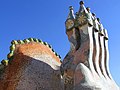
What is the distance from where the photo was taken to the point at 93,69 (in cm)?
819

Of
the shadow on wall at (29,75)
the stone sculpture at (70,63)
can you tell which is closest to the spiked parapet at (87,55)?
the stone sculpture at (70,63)

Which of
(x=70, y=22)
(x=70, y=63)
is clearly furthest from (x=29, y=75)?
(x=70, y=22)

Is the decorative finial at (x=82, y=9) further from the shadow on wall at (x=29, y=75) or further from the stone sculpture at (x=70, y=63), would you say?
the shadow on wall at (x=29, y=75)

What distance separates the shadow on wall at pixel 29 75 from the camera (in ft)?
27.7

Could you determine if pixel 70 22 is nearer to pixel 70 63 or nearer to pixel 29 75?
pixel 70 63

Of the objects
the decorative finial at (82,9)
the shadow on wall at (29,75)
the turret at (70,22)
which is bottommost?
the shadow on wall at (29,75)

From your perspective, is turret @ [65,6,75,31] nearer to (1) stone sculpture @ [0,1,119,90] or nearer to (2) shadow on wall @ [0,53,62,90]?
(1) stone sculpture @ [0,1,119,90]

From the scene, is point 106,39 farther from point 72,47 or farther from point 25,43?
point 25,43

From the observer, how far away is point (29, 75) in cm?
870

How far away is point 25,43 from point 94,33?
2.32 m

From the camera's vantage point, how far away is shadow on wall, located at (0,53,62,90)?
8437 mm

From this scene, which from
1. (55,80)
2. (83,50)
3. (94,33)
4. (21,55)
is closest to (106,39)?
(94,33)

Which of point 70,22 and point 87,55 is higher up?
point 70,22

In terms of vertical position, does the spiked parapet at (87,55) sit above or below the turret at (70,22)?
below
